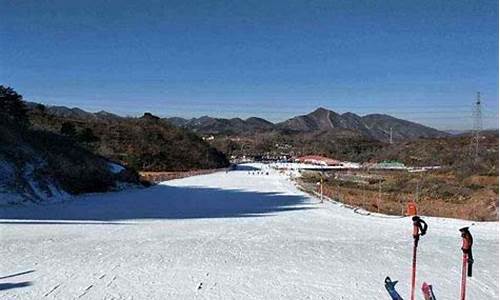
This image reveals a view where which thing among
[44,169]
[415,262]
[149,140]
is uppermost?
[149,140]

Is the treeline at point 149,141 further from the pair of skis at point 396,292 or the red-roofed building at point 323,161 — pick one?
the pair of skis at point 396,292

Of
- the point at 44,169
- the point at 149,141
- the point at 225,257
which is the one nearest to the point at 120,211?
A: the point at 44,169

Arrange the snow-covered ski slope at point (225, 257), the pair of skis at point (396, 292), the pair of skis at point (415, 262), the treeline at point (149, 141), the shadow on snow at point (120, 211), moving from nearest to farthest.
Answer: the pair of skis at point (415, 262)
the pair of skis at point (396, 292)
the snow-covered ski slope at point (225, 257)
the shadow on snow at point (120, 211)
the treeline at point (149, 141)

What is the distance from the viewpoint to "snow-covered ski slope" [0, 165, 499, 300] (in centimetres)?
713

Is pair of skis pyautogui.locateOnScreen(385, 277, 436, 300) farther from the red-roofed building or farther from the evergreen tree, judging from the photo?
the red-roofed building

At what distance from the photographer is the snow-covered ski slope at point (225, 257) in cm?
713

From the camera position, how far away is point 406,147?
398ft

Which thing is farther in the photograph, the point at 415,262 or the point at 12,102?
the point at 12,102

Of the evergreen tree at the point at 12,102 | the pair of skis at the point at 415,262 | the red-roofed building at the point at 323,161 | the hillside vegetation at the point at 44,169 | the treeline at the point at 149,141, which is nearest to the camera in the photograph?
the pair of skis at the point at 415,262

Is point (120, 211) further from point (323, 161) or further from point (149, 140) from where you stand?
point (323, 161)

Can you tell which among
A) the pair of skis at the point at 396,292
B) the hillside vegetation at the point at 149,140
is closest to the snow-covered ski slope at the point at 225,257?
the pair of skis at the point at 396,292

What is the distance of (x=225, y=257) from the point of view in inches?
370

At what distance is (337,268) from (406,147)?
386ft

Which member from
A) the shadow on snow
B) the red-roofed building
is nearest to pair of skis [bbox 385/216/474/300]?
the shadow on snow
